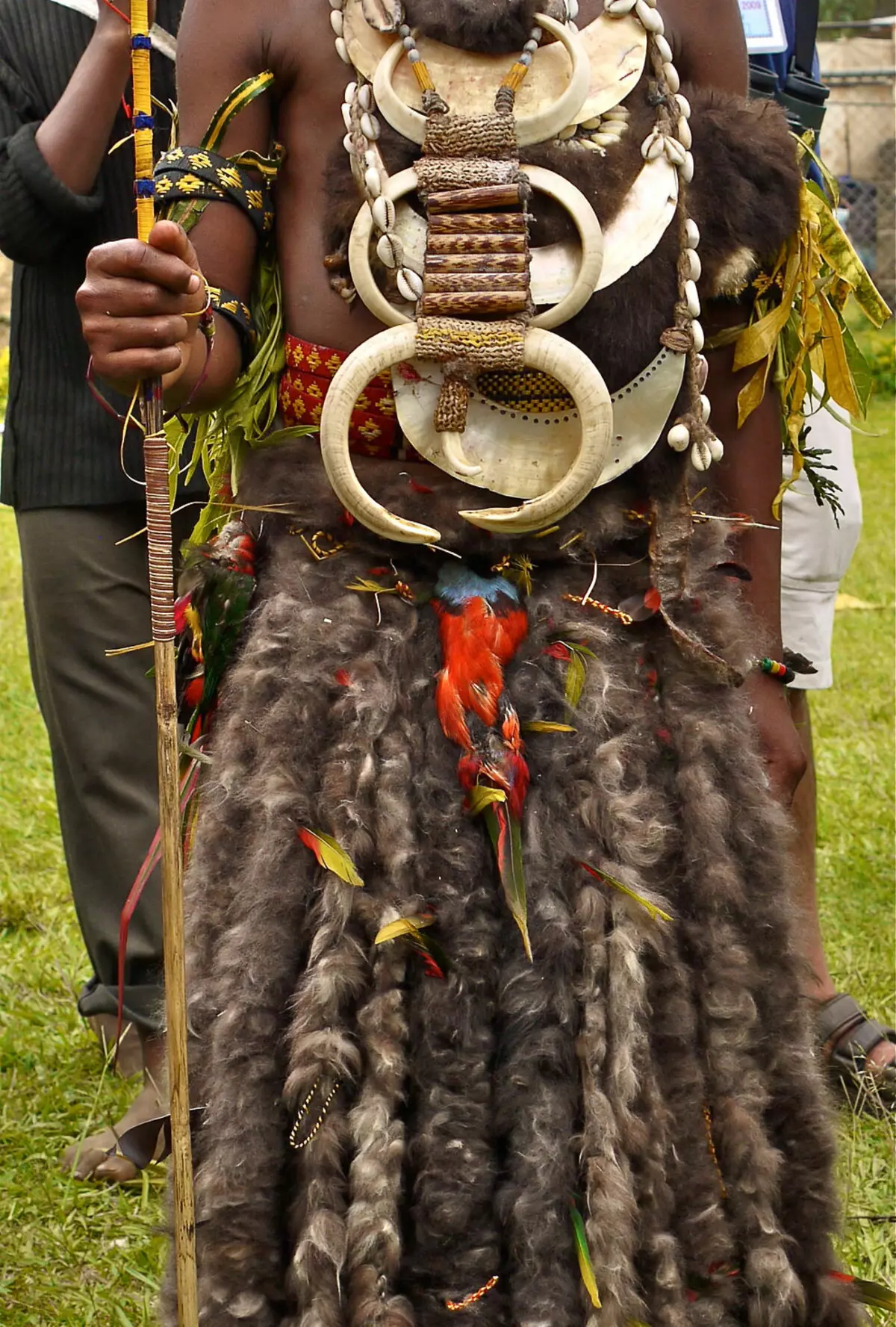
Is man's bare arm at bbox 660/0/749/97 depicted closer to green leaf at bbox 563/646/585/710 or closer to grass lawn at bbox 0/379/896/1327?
green leaf at bbox 563/646/585/710

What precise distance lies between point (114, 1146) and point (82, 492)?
A: 1345mm

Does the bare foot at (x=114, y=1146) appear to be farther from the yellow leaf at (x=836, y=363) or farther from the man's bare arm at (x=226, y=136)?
the yellow leaf at (x=836, y=363)

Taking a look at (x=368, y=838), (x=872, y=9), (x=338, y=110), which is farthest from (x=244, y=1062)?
(x=872, y=9)

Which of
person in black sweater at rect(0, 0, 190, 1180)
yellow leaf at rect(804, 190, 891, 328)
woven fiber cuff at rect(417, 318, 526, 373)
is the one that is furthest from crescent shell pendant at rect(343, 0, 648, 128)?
person in black sweater at rect(0, 0, 190, 1180)

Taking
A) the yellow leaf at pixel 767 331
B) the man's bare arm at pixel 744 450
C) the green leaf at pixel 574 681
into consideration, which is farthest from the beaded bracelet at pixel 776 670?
the yellow leaf at pixel 767 331

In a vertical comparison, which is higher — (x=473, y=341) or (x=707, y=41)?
(x=707, y=41)

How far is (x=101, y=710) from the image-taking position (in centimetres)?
335

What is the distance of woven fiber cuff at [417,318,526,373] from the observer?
177cm

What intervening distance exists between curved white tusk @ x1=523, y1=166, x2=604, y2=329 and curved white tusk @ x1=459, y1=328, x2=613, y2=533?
0.11 ft

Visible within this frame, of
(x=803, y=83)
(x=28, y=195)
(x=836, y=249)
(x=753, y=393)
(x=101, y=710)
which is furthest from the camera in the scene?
(x=101, y=710)

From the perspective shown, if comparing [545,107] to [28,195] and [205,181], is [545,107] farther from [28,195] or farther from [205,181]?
[28,195]

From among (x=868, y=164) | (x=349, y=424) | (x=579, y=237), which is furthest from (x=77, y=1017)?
(x=868, y=164)

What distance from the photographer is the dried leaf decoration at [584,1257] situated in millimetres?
1654

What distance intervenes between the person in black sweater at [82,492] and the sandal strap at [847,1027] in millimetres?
1447
